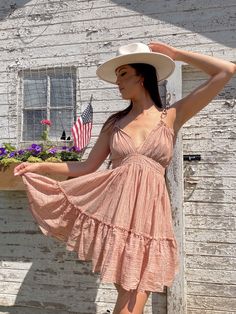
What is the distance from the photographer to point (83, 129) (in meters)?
4.28

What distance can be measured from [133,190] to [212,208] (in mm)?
1821

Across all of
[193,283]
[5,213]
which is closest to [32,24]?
[5,213]

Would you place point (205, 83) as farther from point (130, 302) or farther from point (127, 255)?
point (130, 302)

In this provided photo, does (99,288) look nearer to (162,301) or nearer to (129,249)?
(162,301)

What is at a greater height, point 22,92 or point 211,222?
point 22,92

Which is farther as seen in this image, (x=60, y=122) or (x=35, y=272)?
(x=60, y=122)

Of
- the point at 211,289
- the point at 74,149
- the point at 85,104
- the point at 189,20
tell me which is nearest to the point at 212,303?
the point at 211,289

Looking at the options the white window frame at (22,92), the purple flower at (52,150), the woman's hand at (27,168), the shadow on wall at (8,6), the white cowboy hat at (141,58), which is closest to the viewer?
the white cowboy hat at (141,58)

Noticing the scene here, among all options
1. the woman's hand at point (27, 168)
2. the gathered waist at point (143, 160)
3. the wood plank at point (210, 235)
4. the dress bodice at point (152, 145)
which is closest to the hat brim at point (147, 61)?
the dress bodice at point (152, 145)

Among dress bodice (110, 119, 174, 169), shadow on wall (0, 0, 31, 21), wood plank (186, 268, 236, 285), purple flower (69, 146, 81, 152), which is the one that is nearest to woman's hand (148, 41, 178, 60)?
dress bodice (110, 119, 174, 169)

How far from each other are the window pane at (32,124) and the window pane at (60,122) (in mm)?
110

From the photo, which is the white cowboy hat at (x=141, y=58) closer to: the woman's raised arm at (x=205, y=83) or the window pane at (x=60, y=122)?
the woman's raised arm at (x=205, y=83)

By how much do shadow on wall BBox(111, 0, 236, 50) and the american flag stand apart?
949mm

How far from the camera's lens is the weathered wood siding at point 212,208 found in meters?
4.06
